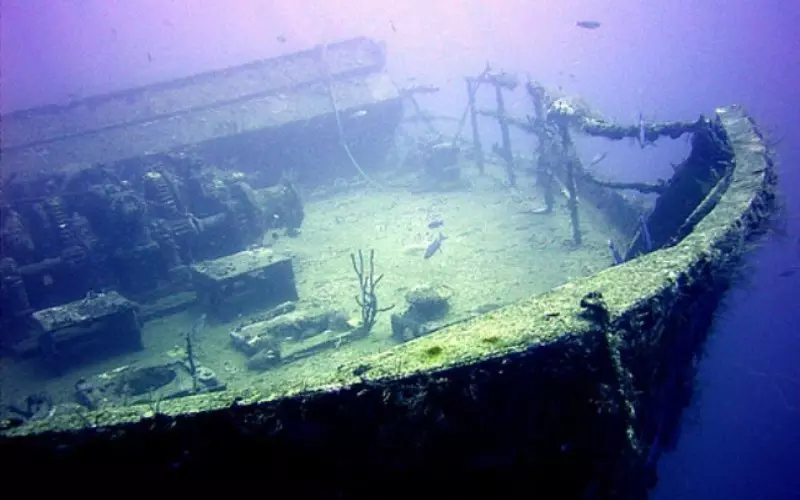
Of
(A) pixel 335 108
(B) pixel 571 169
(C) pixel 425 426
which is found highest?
(A) pixel 335 108

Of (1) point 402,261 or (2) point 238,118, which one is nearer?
(1) point 402,261

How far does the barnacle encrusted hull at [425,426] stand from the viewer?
78.7 inches

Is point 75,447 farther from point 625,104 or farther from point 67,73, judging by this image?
point 67,73

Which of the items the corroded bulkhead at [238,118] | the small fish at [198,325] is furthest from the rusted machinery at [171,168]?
the small fish at [198,325]

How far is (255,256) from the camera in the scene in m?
11.2

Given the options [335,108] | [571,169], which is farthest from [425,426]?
[335,108]

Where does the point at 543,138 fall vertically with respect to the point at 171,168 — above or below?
below

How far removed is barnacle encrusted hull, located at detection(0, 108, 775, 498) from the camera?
200 centimetres

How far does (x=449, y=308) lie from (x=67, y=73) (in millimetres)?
126179

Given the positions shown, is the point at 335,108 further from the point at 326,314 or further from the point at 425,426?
the point at 425,426

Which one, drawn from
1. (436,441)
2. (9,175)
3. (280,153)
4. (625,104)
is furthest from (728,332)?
(625,104)

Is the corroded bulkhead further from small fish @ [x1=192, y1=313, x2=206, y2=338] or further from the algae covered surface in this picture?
small fish @ [x1=192, y1=313, x2=206, y2=338]

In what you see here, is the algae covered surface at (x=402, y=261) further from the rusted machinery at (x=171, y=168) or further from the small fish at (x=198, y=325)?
the rusted machinery at (x=171, y=168)

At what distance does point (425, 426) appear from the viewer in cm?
204
